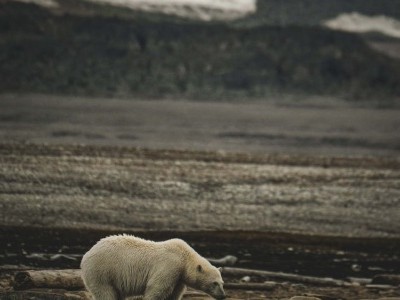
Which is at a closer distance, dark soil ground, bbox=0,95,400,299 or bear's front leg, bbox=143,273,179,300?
bear's front leg, bbox=143,273,179,300

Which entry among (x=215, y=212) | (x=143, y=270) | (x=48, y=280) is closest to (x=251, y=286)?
(x=48, y=280)

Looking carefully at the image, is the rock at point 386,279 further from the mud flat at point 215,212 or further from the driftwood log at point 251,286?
the driftwood log at point 251,286

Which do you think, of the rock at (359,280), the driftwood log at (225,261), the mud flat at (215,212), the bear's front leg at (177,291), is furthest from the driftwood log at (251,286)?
the bear's front leg at (177,291)

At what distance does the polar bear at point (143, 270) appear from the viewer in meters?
11.6

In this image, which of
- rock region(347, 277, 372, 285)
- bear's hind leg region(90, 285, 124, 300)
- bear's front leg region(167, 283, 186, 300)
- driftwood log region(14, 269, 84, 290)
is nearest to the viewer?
bear's hind leg region(90, 285, 124, 300)

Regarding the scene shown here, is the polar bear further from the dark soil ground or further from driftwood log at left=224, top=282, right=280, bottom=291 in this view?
driftwood log at left=224, top=282, right=280, bottom=291

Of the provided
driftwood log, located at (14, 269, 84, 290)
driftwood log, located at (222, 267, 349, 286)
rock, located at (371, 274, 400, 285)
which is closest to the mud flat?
driftwood log, located at (222, 267, 349, 286)

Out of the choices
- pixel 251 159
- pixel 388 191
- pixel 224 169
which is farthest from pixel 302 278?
pixel 251 159

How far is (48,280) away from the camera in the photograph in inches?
530

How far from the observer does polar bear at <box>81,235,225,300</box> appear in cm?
1159

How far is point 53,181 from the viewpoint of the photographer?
36344 mm

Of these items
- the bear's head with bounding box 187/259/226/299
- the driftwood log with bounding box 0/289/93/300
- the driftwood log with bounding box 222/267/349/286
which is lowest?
the driftwood log with bounding box 222/267/349/286

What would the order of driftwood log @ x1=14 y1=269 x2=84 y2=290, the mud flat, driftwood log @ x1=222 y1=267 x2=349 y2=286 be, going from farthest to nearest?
the mud flat < driftwood log @ x1=222 y1=267 x2=349 y2=286 < driftwood log @ x1=14 y1=269 x2=84 y2=290

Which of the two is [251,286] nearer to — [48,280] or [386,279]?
[386,279]
